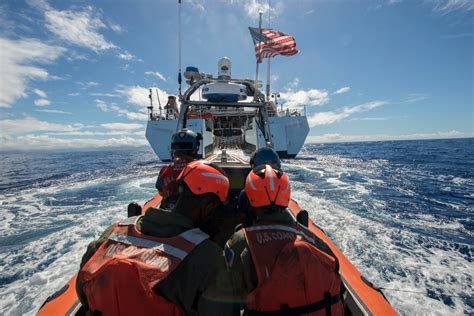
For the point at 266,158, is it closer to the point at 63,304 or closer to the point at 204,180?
the point at 204,180

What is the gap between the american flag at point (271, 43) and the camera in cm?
1227

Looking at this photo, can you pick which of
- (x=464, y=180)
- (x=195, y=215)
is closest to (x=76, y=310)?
(x=195, y=215)

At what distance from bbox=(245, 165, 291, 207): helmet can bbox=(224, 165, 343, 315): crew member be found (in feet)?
0.69

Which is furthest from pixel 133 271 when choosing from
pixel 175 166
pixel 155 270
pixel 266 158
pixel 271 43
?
pixel 271 43

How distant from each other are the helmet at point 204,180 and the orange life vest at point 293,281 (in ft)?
1.69

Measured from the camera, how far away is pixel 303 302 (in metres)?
1.24

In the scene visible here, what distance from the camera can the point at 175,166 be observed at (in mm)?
3738

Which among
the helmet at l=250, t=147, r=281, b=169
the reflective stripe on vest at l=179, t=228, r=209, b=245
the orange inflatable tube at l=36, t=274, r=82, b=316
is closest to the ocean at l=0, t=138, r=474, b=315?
the orange inflatable tube at l=36, t=274, r=82, b=316

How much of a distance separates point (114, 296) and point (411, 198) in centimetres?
1150

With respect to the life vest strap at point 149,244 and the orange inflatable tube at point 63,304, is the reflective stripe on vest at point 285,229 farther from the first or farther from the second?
the orange inflatable tube at point 63,304

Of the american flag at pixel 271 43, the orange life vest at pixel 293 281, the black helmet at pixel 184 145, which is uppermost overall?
the american flag at pixel 271 43

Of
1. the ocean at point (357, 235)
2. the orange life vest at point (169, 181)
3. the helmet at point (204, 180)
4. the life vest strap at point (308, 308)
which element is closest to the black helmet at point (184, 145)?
the orange life vest at point (169, 181)

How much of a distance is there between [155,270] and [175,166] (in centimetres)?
264

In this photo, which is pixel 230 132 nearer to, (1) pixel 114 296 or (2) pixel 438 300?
(2) pixel 438 300
